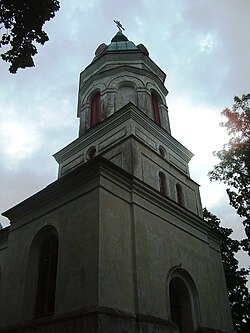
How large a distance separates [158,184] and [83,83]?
8588 mm

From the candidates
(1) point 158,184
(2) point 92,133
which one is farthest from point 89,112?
(1) point 158,184

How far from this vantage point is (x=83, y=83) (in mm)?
19266

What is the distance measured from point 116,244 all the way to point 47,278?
2928 mm

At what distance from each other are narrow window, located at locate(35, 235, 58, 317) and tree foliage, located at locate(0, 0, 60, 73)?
6.10 m

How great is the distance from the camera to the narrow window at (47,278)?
10.7 m

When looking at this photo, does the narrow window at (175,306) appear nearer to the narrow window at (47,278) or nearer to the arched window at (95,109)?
the narrow window at (47,278)

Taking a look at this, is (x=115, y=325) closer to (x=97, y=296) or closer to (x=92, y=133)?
(x=97, y=296)

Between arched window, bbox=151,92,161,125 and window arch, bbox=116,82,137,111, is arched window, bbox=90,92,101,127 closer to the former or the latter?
window arch, bbox=116,82,137,111

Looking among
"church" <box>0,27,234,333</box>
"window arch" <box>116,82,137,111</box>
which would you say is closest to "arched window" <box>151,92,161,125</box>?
"church" <box>0,27,234,333</box>

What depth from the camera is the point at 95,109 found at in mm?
17719

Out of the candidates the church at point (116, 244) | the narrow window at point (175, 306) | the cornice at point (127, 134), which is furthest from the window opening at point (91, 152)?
the narrow window at point (175, 306)

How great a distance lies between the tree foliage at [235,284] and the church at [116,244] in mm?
5308

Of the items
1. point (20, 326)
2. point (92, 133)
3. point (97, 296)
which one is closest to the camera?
point (97, 296)

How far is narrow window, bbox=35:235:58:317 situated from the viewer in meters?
10.7
